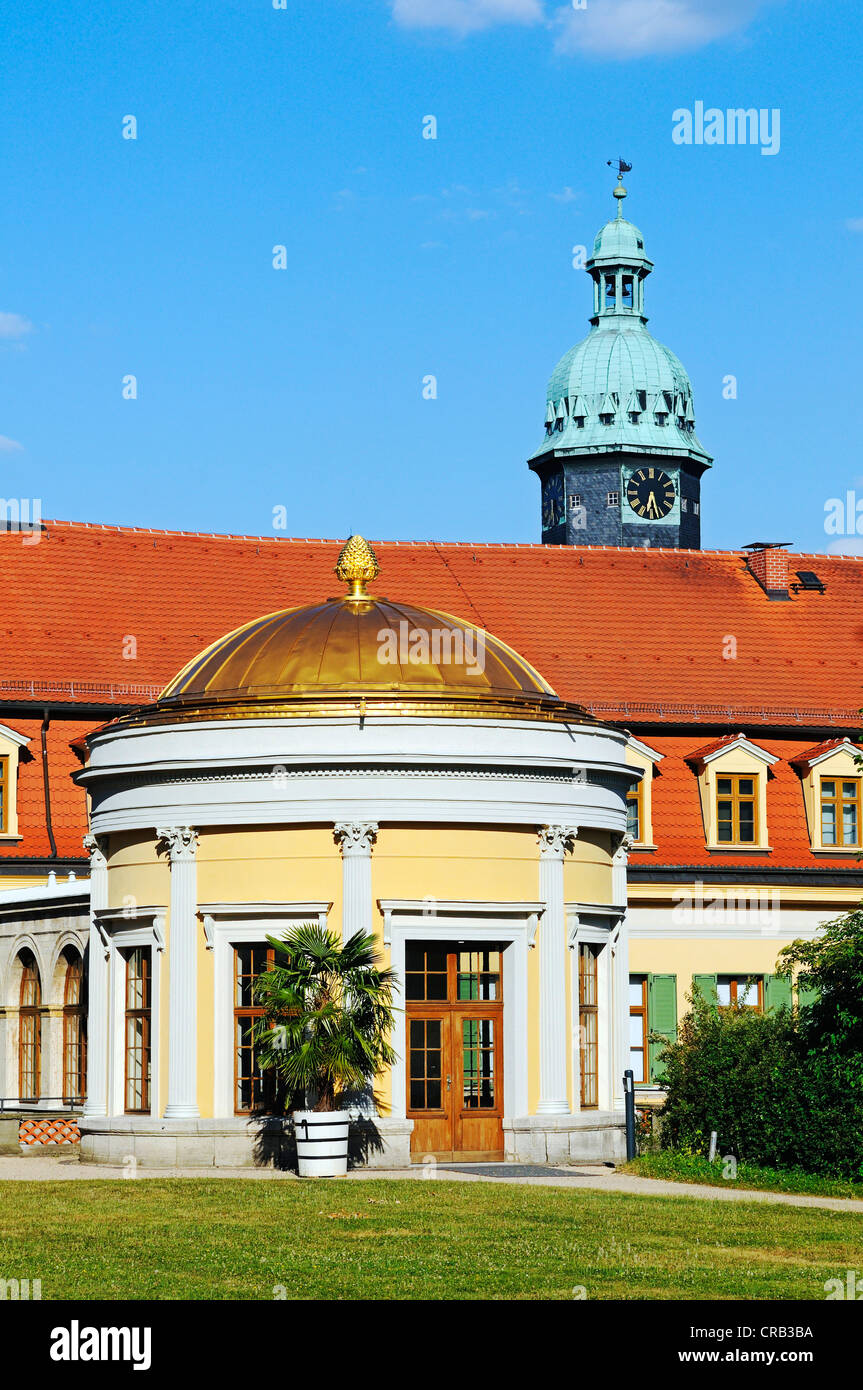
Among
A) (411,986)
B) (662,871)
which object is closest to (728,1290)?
(411,986)

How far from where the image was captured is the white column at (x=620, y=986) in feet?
106

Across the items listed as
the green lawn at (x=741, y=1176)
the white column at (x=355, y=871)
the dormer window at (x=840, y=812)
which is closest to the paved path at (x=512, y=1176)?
the green lawn at (x=741, y=1176)

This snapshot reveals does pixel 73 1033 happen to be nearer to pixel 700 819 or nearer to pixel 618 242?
pixel 700 819

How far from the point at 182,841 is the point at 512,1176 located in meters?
6.67

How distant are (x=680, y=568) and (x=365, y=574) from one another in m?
18.2

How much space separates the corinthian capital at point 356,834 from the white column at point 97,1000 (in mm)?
4504

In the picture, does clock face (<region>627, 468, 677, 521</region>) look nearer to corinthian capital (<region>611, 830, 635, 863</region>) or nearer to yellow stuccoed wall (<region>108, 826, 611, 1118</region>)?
corinthian capital (<region>611, 830, 635, 863</region>)

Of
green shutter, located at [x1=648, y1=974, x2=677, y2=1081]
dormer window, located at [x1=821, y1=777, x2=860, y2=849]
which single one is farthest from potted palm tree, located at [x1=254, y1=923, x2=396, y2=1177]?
dormer window, located at [x1=821, y1=777, x2=860, y2=849]

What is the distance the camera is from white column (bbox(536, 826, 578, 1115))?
30656 mm

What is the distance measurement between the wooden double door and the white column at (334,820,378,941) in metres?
1.00

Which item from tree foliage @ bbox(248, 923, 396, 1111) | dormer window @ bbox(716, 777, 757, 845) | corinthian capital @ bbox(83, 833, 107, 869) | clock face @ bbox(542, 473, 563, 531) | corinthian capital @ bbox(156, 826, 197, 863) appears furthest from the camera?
clock face @ bbox(542, 473, 563, 531)

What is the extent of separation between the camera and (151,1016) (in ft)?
102

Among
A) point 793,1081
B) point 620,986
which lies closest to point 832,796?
point 620,986
